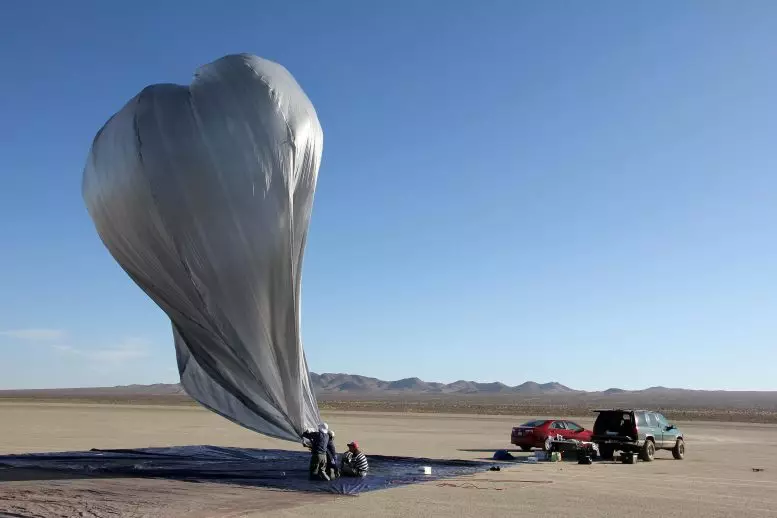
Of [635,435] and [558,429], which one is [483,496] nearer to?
→ [635,435]

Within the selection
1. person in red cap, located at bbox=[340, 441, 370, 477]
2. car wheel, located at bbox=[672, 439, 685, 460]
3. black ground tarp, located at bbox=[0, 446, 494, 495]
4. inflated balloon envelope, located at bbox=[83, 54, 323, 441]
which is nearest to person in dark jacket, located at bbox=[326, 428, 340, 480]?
black ground tarp, located at bbox=[0, 446, 494, 495]

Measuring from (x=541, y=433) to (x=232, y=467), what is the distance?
13321 millimetres

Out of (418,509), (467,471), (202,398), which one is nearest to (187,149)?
(202,398)

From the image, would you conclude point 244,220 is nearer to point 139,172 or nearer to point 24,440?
point 139,172

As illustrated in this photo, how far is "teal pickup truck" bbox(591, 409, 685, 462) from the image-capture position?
24.2m

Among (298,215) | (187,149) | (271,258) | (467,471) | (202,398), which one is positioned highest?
(187,149)

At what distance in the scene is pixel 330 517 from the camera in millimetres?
12172

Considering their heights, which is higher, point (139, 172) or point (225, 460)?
point (139, 172)

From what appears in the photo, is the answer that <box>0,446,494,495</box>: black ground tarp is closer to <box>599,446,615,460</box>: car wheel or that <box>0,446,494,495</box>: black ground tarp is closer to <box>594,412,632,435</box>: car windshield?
<box>599,446,615,460</box>: car wheel

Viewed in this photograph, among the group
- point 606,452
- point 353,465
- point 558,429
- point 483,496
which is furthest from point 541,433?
point 483,496

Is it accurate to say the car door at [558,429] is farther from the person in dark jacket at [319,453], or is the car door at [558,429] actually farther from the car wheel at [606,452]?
the person in dark jacket at [319,453]

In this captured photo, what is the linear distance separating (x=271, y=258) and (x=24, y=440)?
744 inches

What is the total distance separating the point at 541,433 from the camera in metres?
27.9

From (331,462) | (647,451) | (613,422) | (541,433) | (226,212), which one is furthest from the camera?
(541,433)
